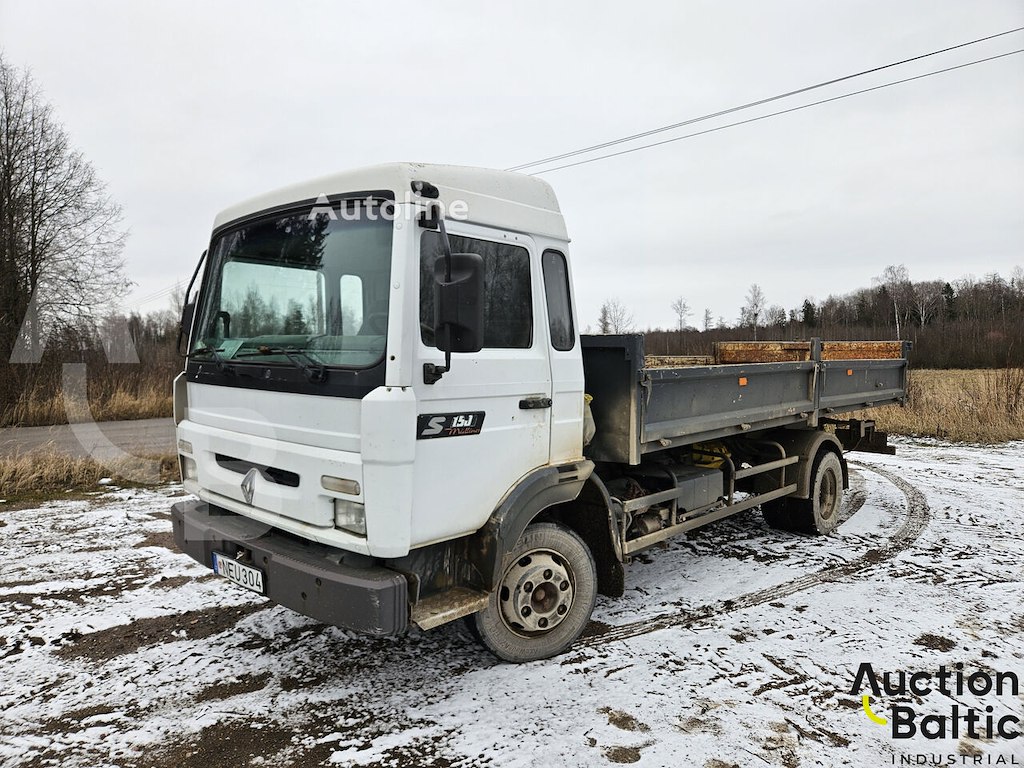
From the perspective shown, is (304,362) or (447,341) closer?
(447,341)

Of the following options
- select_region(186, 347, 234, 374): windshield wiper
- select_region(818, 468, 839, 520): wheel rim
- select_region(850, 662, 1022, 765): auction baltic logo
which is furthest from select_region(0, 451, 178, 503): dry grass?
select_region(850, 662, 1022, 765): auction baltic logo

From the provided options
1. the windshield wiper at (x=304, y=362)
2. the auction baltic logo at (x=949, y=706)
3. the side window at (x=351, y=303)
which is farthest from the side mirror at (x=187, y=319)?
the auction baltic logo at (x=949, y=706)

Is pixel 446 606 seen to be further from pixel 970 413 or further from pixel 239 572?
pixel 970 413

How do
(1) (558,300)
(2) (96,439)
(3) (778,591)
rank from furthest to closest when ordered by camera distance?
(2) (96,439), (3) (778,591), (1) (558,300)

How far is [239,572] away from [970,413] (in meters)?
14.7

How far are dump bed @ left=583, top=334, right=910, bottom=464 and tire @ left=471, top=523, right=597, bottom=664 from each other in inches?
28.4

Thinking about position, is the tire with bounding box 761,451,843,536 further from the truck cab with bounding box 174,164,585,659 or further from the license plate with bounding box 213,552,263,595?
the license plate with bounding box 213,552,263,595

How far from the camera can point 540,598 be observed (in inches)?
143

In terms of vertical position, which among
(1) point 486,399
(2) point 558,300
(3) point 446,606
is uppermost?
(2) point 558,300

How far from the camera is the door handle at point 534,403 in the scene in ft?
11.3

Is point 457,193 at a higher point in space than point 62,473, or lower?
higher

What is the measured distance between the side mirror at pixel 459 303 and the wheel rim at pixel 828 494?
494 cm

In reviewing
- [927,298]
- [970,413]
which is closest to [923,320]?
[927,298]

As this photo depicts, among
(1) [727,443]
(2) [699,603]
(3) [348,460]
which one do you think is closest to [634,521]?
(2) [699,603]
